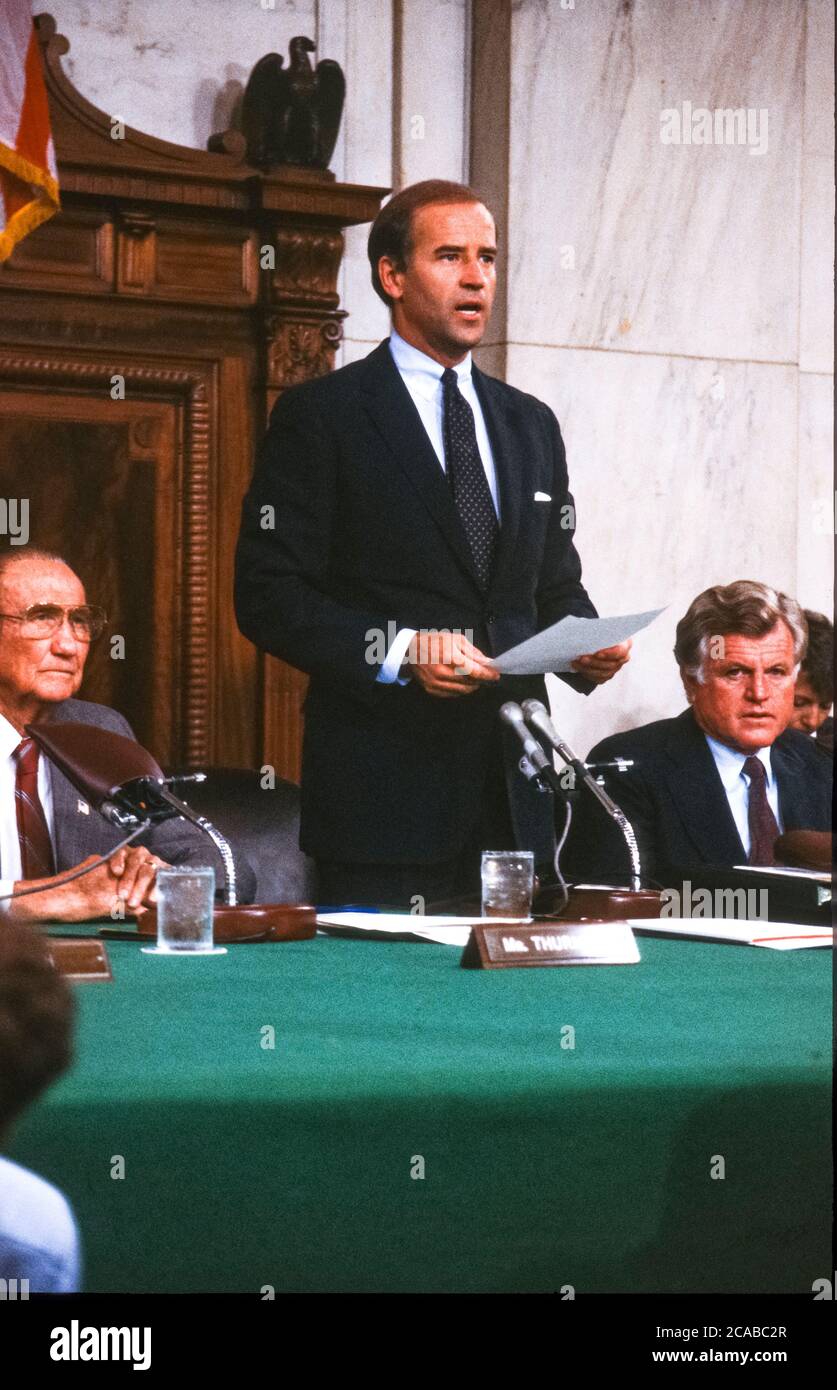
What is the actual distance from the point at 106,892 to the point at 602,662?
2.72 feet

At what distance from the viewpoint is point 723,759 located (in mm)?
4152

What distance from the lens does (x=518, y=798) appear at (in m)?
3.19

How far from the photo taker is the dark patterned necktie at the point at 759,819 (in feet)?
13.1

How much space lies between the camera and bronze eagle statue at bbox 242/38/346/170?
5602mm

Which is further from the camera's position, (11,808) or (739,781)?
(739,781)

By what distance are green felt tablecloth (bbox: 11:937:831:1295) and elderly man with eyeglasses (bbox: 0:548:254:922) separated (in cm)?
115

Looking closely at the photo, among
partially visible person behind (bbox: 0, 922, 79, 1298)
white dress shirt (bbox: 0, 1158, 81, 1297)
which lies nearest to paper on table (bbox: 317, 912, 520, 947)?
white dress shirt (bbox: 0, 1158, 81, 1297)

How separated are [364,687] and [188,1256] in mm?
1783
